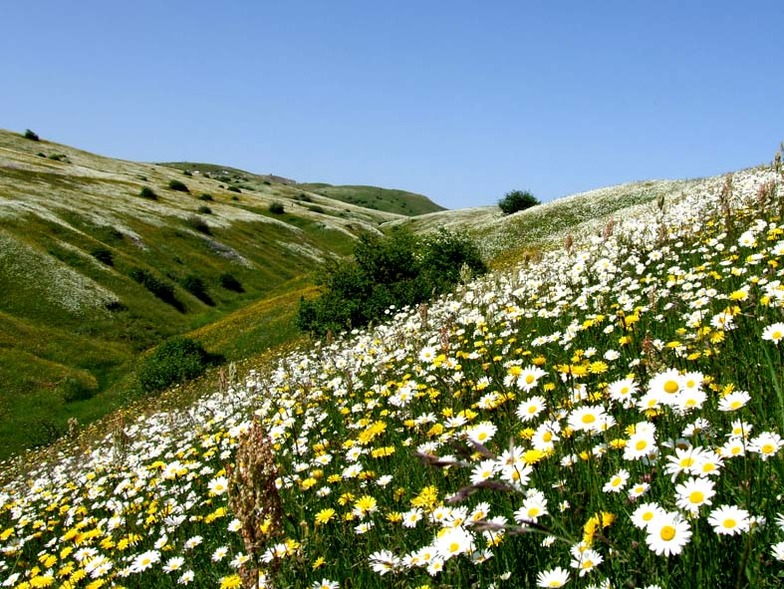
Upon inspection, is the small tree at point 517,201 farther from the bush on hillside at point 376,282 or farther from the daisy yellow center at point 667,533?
the daisy yellow center at point 667,533

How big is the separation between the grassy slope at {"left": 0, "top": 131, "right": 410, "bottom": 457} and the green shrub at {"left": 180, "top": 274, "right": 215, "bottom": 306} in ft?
2.74

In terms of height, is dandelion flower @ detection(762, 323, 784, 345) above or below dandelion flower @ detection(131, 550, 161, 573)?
above

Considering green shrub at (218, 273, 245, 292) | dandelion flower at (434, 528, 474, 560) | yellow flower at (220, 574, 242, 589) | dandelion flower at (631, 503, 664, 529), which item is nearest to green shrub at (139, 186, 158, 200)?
green shrub at (218, 273, 245, 292)

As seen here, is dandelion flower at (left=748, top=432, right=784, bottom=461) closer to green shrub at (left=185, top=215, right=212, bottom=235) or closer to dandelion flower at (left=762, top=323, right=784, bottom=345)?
dandelion flower at (left=762, top=323, right=784, bottom=345)

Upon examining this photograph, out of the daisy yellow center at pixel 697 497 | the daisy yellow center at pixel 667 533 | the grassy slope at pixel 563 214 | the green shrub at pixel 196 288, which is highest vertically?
the grassy slope at pixel 563 214

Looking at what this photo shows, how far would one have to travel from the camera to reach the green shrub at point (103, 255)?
164ft

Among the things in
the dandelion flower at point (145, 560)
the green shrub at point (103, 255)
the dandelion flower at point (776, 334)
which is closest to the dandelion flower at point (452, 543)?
the dandelion flower at point (776, 334)

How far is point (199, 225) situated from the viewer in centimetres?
7219

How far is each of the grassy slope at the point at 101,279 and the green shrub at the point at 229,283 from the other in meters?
0.60

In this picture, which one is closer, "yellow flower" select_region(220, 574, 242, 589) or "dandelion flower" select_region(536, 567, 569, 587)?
"dandelion flower" select_region(536, 567, 569, 587)

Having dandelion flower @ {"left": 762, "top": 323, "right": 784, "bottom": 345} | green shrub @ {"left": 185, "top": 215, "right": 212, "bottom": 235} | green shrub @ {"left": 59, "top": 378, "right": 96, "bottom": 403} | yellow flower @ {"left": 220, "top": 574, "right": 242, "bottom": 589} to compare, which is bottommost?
green shrub @ {"left": 59, "top": 378, "right": 96, "bottom": 403}

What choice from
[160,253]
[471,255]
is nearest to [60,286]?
[160,253]

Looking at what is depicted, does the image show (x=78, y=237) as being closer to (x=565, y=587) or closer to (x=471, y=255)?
(x=471, y=255)

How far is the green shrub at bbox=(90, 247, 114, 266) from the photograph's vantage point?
1964 inches
